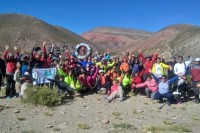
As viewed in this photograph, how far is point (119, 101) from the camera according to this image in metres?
13.1

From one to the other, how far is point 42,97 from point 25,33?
215ft

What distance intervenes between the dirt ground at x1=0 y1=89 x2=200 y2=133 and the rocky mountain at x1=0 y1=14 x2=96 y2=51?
56.3m

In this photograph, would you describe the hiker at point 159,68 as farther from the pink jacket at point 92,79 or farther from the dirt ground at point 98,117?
the pink jacket at point 92,79

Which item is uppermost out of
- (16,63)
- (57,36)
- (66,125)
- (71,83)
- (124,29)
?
(124,29)

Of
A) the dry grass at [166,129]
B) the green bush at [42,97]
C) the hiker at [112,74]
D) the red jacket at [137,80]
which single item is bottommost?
the dry grass at [166,129]

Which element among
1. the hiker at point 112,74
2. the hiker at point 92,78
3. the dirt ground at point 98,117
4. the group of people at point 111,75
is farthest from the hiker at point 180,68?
the hiker at point 92,78

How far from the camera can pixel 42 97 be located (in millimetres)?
11695

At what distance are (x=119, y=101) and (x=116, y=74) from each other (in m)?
2.05

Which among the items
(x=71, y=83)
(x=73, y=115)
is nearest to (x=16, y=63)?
(x=71, y=83)

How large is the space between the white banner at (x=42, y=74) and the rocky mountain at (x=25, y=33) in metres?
53.5

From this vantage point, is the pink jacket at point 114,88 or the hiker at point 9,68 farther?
the pink jacket at point 114,88

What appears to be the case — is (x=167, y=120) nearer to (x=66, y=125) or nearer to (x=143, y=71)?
(x=66, y=125)

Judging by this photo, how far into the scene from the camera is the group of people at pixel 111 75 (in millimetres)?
13125

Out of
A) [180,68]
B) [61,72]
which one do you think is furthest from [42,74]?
[180,68]
